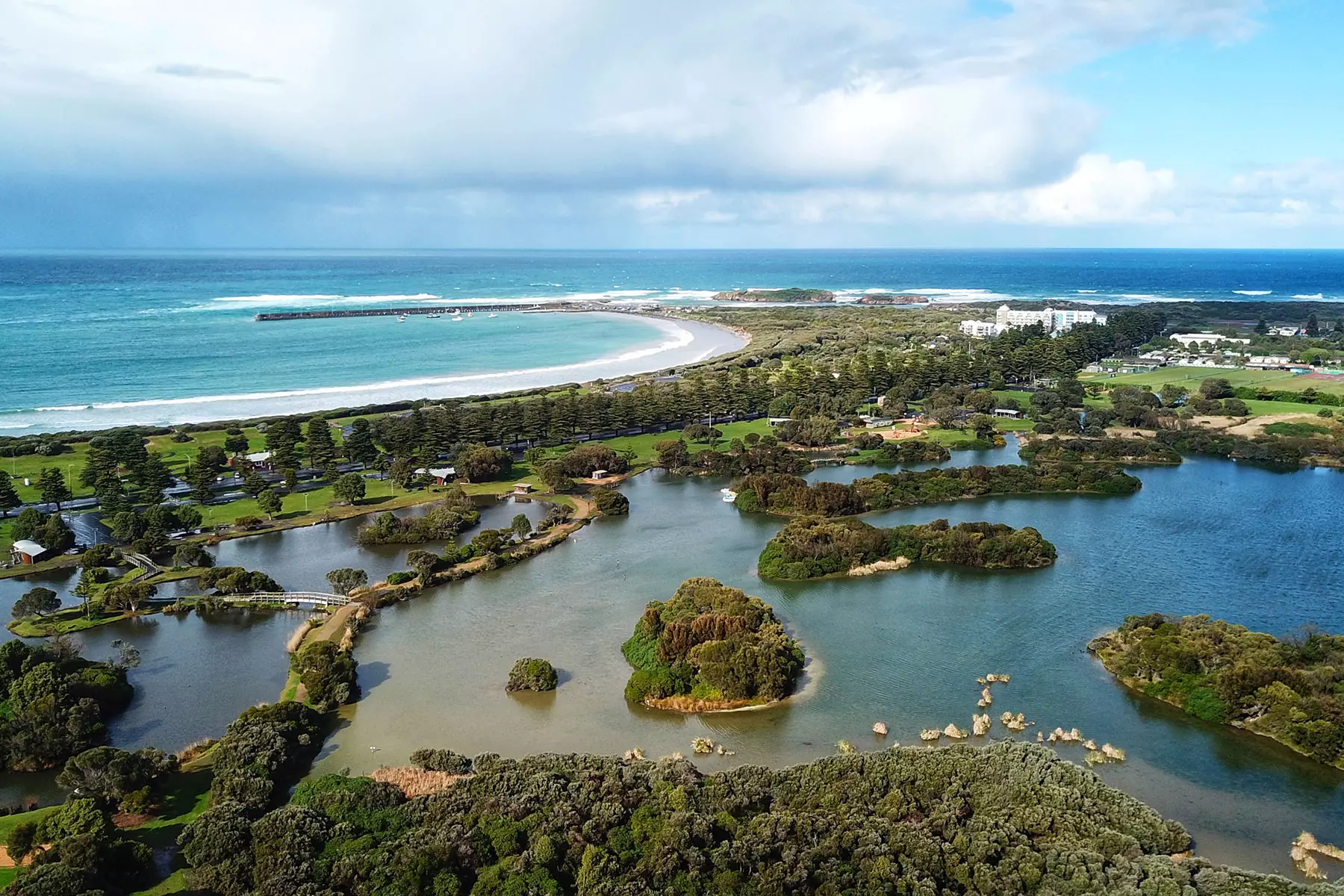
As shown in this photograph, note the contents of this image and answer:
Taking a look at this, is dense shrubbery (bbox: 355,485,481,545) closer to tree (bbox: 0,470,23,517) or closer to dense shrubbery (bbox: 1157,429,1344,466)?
tree (bbox: 0,470,23,517)

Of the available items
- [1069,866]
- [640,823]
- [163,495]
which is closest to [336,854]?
[640,823]

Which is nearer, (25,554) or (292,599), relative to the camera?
(292,599)

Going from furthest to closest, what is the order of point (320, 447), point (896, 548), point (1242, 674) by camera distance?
point (320, 447)
point (896, 548)
point (1242, 674)

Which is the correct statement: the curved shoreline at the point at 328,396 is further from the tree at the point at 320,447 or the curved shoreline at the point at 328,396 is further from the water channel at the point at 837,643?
the water channel at the point at 837,643

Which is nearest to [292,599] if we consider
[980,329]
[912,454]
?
[912,454]

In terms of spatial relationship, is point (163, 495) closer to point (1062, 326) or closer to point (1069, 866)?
point (1069, 866)

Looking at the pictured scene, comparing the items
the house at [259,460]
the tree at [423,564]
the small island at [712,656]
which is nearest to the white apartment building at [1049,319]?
the house at [259,460]

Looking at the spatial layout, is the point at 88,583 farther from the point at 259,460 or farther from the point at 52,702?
the point at 259,460
